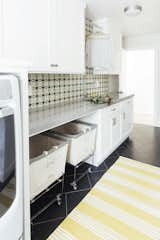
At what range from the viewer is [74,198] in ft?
6.41

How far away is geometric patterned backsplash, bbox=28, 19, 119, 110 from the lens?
233cm

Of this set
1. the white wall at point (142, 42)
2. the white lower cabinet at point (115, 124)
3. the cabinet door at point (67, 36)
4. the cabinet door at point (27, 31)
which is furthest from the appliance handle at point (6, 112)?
the white wall at point (142, 42)

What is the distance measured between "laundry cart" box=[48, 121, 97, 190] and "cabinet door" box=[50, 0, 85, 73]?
2.24 ft

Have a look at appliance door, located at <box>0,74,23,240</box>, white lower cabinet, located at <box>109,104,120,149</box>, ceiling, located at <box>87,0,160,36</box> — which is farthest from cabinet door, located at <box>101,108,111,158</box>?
appliance door, located at <box>0,74,23,240</box>

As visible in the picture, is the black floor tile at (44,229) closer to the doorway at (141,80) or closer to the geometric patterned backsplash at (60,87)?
the geometric patterned backsplash at (60,87)

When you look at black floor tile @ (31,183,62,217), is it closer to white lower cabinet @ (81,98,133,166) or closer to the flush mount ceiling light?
white lower cabinet @ (81,98,133,166)

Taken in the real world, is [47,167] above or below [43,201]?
above

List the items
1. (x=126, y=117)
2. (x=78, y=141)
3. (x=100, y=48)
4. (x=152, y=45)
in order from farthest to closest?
(x=152, y=45)
(x=126, y=117)
(x=100, y=48)
(x=78, y=141)

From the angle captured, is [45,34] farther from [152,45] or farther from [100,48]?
[152,45]

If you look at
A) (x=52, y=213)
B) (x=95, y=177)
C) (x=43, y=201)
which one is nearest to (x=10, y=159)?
(x=52, y=213)

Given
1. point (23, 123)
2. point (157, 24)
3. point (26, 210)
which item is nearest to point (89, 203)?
point (26, 210)

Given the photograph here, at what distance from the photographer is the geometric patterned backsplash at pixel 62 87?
233cm

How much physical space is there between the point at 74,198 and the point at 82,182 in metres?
0.33

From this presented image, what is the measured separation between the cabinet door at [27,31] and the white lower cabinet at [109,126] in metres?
1.04
